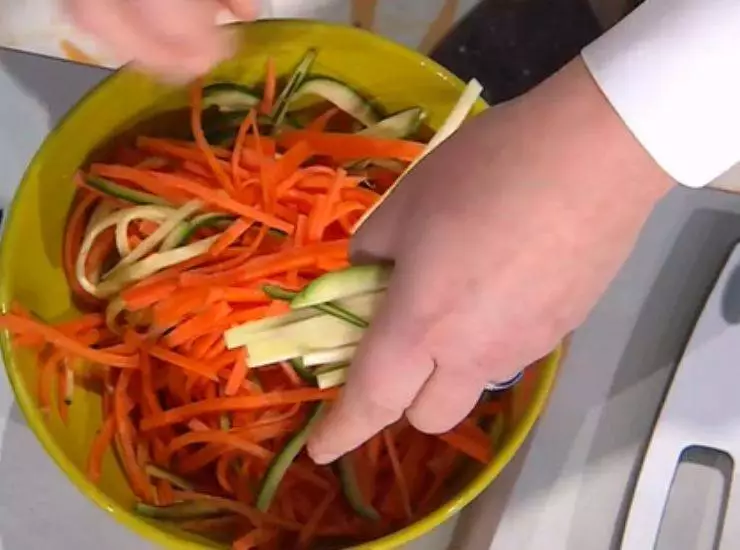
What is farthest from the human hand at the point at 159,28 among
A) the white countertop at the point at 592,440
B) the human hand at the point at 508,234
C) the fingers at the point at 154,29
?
the white countertop at the point at 592,440

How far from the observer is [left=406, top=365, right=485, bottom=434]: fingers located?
489mm

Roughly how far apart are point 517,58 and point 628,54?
0.34 metres

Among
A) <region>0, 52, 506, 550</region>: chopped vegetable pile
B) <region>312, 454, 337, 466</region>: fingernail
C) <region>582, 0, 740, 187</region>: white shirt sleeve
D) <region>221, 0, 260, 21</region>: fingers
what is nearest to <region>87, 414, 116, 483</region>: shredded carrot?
<region>0, 52, 506, 550</region>: chopped vegetable pile

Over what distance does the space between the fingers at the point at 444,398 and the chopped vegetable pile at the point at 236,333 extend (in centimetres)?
8

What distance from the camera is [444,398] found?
1.65 feet

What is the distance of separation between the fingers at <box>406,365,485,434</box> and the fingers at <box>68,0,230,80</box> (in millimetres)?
188

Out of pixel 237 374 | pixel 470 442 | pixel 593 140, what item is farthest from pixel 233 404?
pixel 593 140

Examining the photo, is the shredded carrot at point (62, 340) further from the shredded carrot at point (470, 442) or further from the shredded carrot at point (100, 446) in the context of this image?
the shredded carrot at point (470, 442)

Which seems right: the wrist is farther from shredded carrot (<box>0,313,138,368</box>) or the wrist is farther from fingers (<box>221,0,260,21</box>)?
shredded carrot (<box>0,313,138,368</box>)

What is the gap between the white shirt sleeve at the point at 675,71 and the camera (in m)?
0.43

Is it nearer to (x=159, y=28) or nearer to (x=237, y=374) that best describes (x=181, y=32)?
(x=159, y=28)

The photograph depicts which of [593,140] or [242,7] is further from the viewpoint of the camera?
[242,7]

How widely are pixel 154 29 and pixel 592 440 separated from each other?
352 millimetres

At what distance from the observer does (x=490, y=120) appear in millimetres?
461
